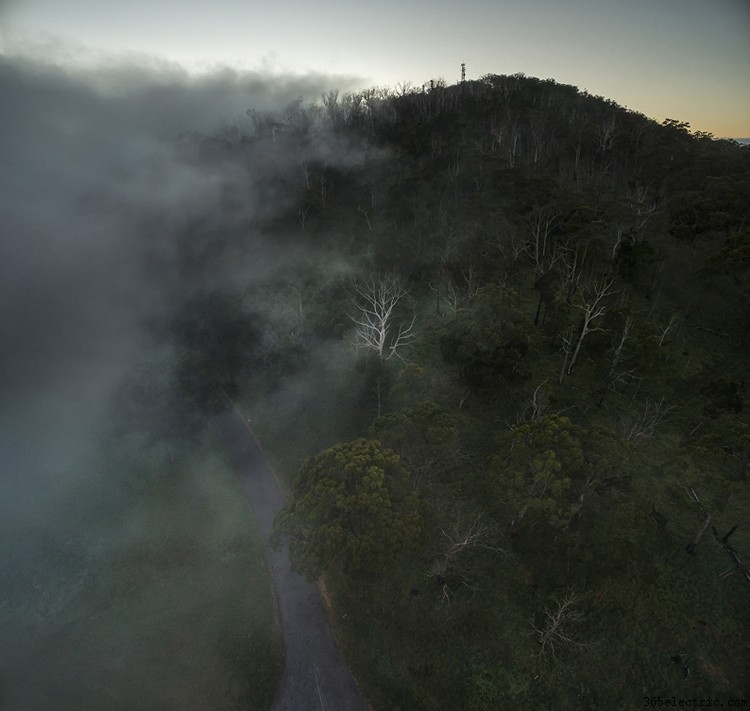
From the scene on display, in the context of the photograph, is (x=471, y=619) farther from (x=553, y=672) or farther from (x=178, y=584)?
(x=178, y=584)

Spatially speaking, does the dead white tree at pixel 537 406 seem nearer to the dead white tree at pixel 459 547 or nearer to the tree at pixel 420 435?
the tree at pixel 420 435

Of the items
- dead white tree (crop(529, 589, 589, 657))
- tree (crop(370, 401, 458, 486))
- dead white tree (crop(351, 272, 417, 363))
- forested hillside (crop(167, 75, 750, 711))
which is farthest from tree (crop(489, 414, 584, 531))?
dead white tree (crop(351, 272, 417, 363))

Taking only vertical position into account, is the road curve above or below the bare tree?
below

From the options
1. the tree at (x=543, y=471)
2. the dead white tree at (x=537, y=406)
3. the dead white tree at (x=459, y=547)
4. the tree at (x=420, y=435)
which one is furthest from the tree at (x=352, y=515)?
the dead white tree at (x=537, y=406)

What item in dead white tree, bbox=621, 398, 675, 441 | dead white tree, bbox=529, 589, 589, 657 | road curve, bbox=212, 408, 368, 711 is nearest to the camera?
dead white tree, bbox=529, 589, 589, 657

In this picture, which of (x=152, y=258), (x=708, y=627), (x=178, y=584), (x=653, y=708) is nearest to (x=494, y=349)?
(x=708, y=627)

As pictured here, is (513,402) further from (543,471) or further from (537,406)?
(543,471)

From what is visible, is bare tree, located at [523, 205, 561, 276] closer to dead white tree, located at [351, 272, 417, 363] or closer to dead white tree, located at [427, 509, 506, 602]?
dead white tree, located at [351, 272, 417, 363]
